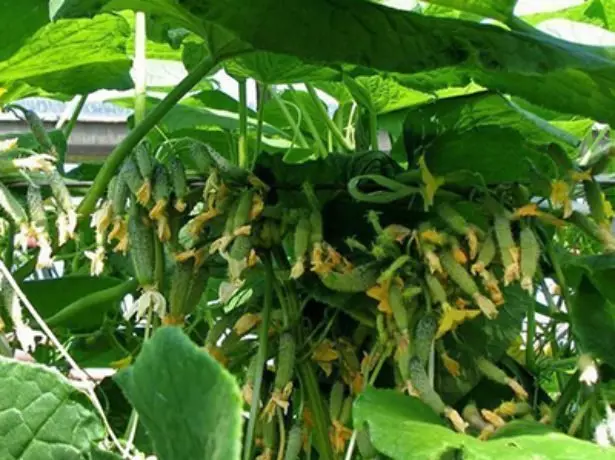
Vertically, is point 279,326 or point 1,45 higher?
point 1,45

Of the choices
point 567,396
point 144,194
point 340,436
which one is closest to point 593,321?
point 567,396

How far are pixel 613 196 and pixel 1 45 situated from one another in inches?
18.6

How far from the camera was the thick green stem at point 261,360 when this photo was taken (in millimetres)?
543

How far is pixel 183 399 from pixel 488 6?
13.2 inches

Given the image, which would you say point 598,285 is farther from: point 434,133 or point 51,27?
point 51,27

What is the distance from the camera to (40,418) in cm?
43

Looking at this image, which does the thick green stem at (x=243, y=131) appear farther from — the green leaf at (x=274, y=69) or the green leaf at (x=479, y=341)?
the green leaf at (x=479, y=341)

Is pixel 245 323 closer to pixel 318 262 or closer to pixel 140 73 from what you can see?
pixel 318 262

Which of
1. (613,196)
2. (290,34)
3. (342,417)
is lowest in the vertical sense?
(342,417)

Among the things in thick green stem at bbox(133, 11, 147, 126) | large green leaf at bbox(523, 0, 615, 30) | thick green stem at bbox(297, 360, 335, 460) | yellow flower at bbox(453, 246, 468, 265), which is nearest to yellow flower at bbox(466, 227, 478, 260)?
yellow flower at bbox(453, 246, 468, 265)

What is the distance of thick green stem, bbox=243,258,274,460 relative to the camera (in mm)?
543

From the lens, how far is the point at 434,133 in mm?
679

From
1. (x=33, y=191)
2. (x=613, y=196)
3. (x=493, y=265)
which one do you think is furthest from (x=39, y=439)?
(x=613, y=196)

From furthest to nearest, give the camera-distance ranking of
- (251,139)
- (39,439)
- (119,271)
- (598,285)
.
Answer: (251,139)
(119,271)
(598,285)
(39,439)
